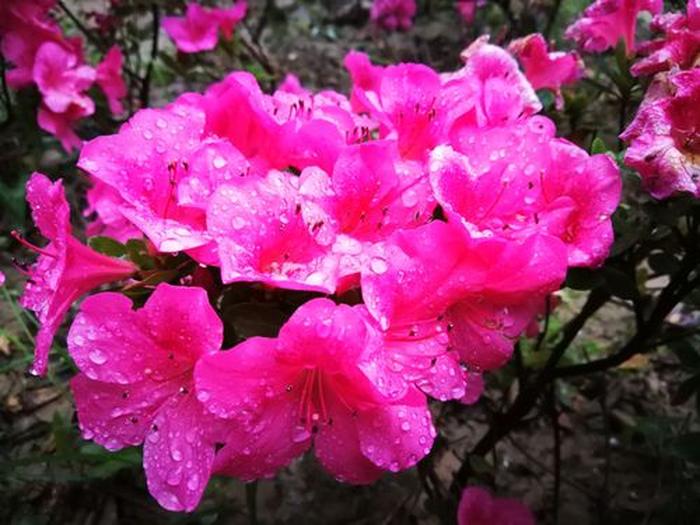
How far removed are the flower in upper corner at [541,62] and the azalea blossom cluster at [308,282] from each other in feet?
1.44

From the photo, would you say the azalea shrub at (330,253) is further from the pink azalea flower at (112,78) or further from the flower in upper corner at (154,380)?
the pink azalea flower at (112,78)

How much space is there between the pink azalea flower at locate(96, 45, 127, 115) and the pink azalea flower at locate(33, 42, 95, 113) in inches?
3.8

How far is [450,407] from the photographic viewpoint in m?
2.02

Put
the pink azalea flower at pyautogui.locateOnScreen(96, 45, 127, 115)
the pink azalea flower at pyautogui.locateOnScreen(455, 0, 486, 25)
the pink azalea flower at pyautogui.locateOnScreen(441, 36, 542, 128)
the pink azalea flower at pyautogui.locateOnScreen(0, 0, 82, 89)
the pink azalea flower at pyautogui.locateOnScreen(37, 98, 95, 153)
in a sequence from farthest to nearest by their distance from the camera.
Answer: the pink azalea flower at pyautogui.locateOnScreen(455, 0, 486, 25)
the pink azalea flower at pyautogui.locateOnScreen(96, 45, 127, 115)
the pink azalea flower at pyautogui.locateOnScreen(37, 98, 95, 153)
the pink azalea flower at pyautogui.locateOnScreen(0, 0, 82, 89)
the pink azalea flower at pyautogui.locateOnScreen(441, 36, 542, 128)

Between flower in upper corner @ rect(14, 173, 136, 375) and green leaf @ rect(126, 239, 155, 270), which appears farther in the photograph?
green leaf @ rect(126, 239, 155, 270)

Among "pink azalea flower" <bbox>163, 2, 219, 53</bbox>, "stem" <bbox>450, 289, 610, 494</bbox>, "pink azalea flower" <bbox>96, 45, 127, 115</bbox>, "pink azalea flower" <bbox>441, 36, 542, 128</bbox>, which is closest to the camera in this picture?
"pink azalea flower" <bbox>441, 36, 542, 128</bbox>

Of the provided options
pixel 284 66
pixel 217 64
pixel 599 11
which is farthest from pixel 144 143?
pixel 284 66

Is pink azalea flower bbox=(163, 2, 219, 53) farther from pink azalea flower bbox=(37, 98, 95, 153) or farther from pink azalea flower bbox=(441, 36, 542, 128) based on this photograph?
pink azalea flower bbox=(441, 36, 542, 128)

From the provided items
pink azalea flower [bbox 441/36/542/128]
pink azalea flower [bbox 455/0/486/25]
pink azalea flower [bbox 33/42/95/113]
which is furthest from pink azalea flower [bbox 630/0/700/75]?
pink azalea flower [bbox 455/0/486/25]

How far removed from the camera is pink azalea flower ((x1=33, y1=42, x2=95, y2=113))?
1.95 metres

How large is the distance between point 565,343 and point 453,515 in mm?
417

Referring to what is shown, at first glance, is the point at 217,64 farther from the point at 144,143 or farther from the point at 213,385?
the point at 213,385

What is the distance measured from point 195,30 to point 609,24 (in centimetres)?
163

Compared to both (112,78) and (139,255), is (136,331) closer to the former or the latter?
(139,255)
